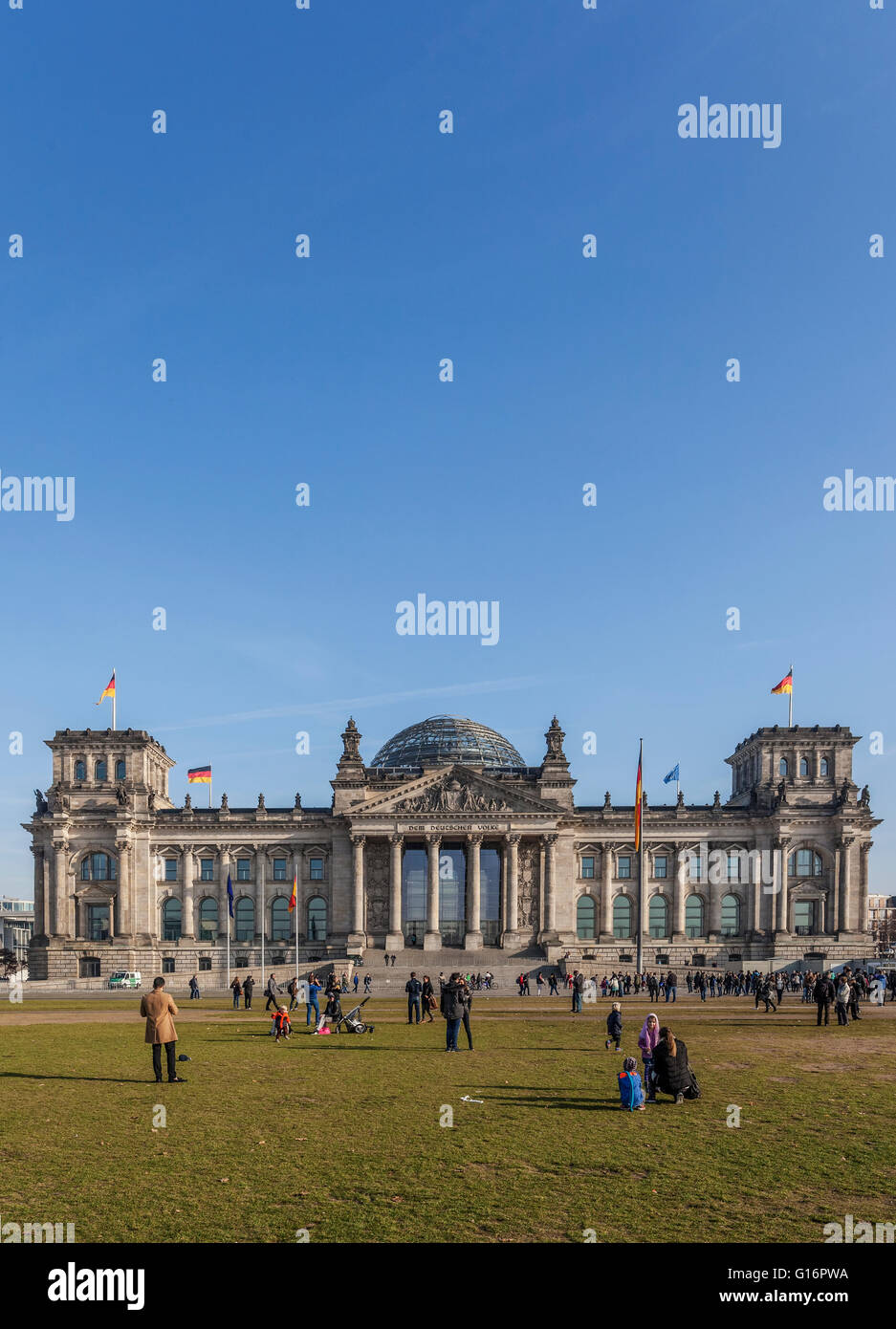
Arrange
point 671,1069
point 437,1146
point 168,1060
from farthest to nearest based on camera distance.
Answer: point 168,1060, point 671,1069, point 437,1146

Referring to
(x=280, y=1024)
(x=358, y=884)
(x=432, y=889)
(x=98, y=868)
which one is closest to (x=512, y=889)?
(x=432, y=889)

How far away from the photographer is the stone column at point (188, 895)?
10025 cm

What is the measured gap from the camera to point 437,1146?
16031 mm

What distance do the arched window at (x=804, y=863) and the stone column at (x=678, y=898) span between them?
411 inches

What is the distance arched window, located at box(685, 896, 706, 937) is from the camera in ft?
330

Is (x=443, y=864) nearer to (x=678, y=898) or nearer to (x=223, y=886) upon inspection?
(x=223, y=886)

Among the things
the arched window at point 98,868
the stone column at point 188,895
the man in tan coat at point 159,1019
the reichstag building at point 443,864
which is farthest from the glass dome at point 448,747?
the man in tan coat at point 159,1019

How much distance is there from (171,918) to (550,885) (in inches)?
1491

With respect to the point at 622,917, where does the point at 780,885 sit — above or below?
above

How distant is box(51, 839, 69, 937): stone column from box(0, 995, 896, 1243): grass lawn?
72771 mm

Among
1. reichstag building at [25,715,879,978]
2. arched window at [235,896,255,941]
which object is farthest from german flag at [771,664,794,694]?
arched window at [235,896,255,941]

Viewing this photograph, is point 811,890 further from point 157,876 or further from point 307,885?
point 157,876

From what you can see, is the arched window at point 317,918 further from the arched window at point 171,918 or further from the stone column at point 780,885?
the stone column at point 780,885

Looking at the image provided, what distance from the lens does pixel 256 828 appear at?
10150cm
